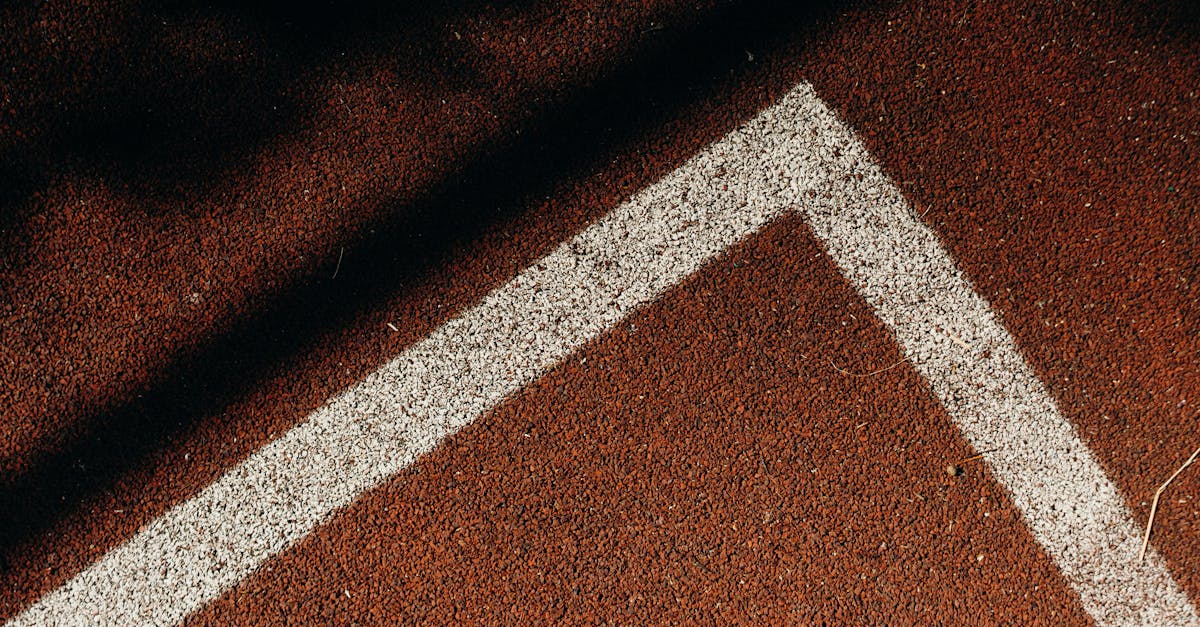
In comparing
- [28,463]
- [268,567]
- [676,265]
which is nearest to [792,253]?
[676,265]

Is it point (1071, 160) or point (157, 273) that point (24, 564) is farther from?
point (1071, 160)

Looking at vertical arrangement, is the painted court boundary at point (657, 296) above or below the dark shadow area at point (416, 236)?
below

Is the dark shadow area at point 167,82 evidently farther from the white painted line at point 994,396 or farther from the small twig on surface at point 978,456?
the small twig on surface at point 978,456

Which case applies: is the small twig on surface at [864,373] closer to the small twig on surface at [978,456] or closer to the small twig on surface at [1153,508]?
the small twig on surface at [978,456]

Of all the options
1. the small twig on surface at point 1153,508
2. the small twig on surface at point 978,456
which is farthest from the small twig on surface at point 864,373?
the small twig on surface at point 1153,508

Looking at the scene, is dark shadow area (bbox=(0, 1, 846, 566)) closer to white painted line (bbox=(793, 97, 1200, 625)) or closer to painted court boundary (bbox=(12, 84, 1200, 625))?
painted court boundary (bbox=(12, 84, 1200, 625))

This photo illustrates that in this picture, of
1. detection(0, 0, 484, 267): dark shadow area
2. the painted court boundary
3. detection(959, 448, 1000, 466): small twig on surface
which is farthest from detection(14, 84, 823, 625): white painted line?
detection(959, 448, 1000, 466): small twig on surface

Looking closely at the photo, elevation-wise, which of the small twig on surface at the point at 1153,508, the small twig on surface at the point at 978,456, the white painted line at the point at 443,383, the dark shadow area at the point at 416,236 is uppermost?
the dark shadow area at the point at 416,236
